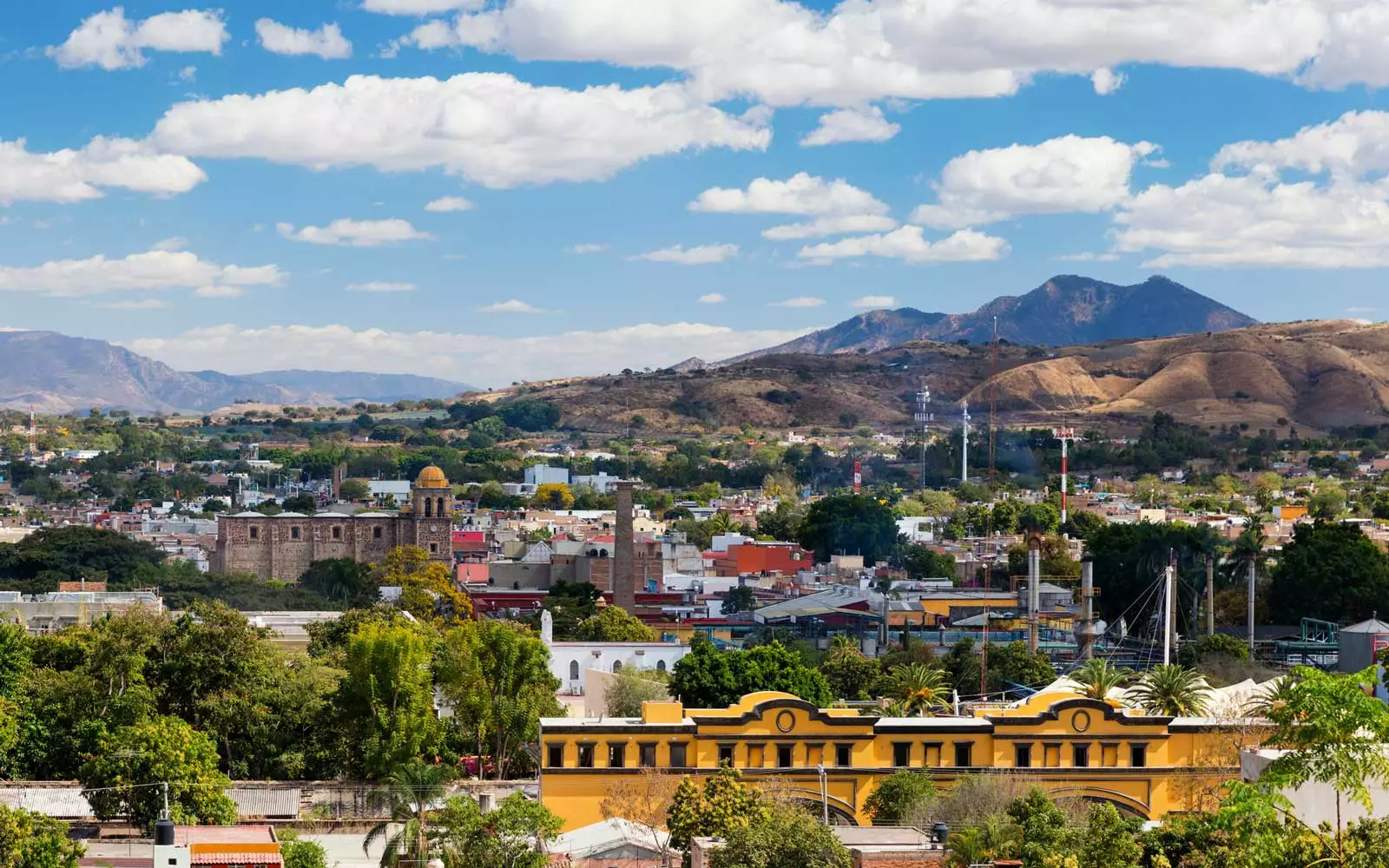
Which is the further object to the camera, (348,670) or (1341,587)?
(1341,587)

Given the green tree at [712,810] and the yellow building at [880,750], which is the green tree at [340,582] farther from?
the green tree at [712,810]

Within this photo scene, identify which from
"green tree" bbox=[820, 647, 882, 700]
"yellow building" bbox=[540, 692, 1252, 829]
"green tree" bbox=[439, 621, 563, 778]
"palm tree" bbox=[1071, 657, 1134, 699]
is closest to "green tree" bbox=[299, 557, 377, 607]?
"green tree" bbox=[820, 647, 882, 700]

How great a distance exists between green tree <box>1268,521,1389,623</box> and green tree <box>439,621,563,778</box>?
1713 inches

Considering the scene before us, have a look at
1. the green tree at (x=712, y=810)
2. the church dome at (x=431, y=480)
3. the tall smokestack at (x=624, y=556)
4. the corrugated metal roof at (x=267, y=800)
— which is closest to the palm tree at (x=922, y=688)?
the green tree at (x=712, y=810)

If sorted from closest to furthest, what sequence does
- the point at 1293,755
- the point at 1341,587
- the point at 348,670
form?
the point at 1293,755
the point at 348,670
the point at 1341,587

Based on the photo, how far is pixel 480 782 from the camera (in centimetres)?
4312

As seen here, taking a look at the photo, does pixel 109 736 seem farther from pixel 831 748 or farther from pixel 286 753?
pixel 831 748

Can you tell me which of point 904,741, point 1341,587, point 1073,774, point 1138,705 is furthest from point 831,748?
point 1341,587

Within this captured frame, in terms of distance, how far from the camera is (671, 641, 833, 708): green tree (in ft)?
172

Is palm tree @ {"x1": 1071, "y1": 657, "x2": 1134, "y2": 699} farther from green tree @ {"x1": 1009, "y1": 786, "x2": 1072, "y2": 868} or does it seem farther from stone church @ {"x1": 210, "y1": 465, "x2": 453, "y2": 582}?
stone church @ {"x1": 210, "y1": 465, "x2": 453, "y2": 582}

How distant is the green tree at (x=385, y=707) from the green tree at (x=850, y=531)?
74.3 metres

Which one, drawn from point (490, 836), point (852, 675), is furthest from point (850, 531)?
point (490, 836)

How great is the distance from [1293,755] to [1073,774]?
1868 centimetres

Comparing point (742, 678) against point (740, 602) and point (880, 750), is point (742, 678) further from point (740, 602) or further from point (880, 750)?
point (740, 602)
